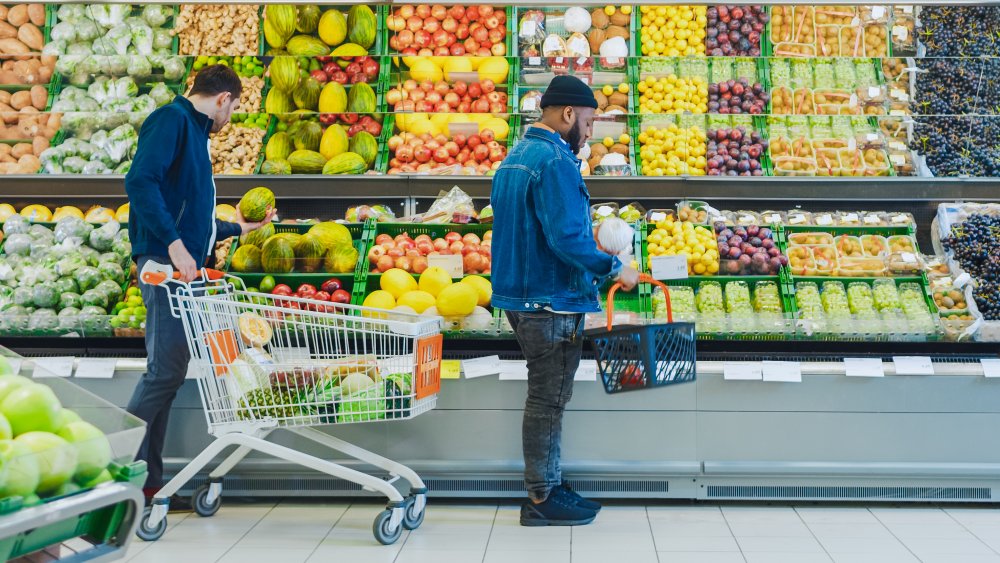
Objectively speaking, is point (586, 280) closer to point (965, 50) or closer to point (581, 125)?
point (581, 125)

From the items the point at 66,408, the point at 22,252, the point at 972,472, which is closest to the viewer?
the point at 66,408

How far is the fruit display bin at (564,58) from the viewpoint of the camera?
5.07 metres

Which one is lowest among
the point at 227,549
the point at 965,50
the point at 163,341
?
the point at 227,549

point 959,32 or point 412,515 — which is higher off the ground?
point 959,32

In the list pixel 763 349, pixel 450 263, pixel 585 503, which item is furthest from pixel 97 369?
pixel 763 349

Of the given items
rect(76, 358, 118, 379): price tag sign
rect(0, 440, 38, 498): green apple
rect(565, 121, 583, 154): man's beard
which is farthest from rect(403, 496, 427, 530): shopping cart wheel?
rect(0, 440, 38, 498): green apple

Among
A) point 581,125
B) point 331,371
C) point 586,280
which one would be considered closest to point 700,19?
point 581,125

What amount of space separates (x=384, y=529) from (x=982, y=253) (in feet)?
9.99

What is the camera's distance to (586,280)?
3.75 m

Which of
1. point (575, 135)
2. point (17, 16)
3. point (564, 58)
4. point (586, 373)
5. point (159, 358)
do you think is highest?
point (17, 16)

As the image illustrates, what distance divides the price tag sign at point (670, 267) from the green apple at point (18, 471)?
9.24 feet

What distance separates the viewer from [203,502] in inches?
160

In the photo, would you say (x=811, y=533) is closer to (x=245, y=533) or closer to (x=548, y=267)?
(x=548, y=267)

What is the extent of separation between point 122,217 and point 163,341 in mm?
1424
